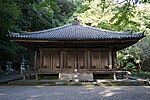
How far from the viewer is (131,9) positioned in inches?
262

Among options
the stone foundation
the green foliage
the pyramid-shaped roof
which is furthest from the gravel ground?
the green foliage

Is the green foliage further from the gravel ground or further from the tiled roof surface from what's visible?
the gravel ground

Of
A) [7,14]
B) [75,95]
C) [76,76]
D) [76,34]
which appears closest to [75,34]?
[76,34]

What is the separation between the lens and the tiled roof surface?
15555mm

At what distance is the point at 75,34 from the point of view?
56.7ft

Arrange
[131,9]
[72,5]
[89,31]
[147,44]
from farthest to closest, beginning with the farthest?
[72,5] → [147,44] → [89,31] → [131,9]

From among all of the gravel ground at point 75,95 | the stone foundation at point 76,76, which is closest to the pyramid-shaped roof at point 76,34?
the stone foundation at point 76,76

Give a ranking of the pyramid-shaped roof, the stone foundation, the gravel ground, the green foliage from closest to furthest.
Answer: the gravel ground < the green foliage < the pyramid-shaped roof < the stone foundation

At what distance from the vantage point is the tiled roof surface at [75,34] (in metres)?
15.6

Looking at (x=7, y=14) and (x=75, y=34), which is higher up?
(x=7, y=14)

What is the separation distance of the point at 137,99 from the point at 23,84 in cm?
812

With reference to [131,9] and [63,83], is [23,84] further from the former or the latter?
[131,9]

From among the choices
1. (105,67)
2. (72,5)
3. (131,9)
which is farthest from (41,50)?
(72,5)

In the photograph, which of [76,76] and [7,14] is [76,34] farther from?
[7,14]
